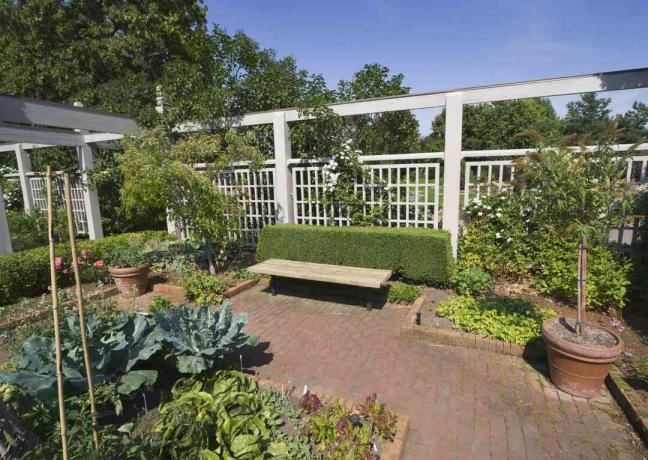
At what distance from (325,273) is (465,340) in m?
2.07

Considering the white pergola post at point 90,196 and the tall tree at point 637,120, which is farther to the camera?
the tall tree at point 637,120

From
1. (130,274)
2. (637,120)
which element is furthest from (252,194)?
(637,120)

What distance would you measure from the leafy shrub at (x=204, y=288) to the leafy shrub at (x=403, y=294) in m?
2.60

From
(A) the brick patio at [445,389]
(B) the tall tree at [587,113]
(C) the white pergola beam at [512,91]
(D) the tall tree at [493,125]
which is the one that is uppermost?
(B) the tall tree at [587,113]

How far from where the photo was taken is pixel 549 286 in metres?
4.84

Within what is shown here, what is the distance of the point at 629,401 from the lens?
2697 millimetres

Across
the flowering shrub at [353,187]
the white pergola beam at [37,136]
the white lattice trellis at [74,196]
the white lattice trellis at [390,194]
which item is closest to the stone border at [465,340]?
the white lattice trellis at [390,194]

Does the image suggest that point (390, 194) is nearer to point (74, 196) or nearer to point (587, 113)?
point (74, 196)

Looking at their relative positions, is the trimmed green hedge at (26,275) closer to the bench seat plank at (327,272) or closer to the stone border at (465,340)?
the bench seat plank at (327,272)

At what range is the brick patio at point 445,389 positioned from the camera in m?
2.45

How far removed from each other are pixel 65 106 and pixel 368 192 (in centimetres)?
571

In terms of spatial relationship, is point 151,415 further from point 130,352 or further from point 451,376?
point 451,376

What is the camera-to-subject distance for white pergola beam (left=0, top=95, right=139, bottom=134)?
5461 millimetres

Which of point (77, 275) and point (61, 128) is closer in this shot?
point (77, 275)
